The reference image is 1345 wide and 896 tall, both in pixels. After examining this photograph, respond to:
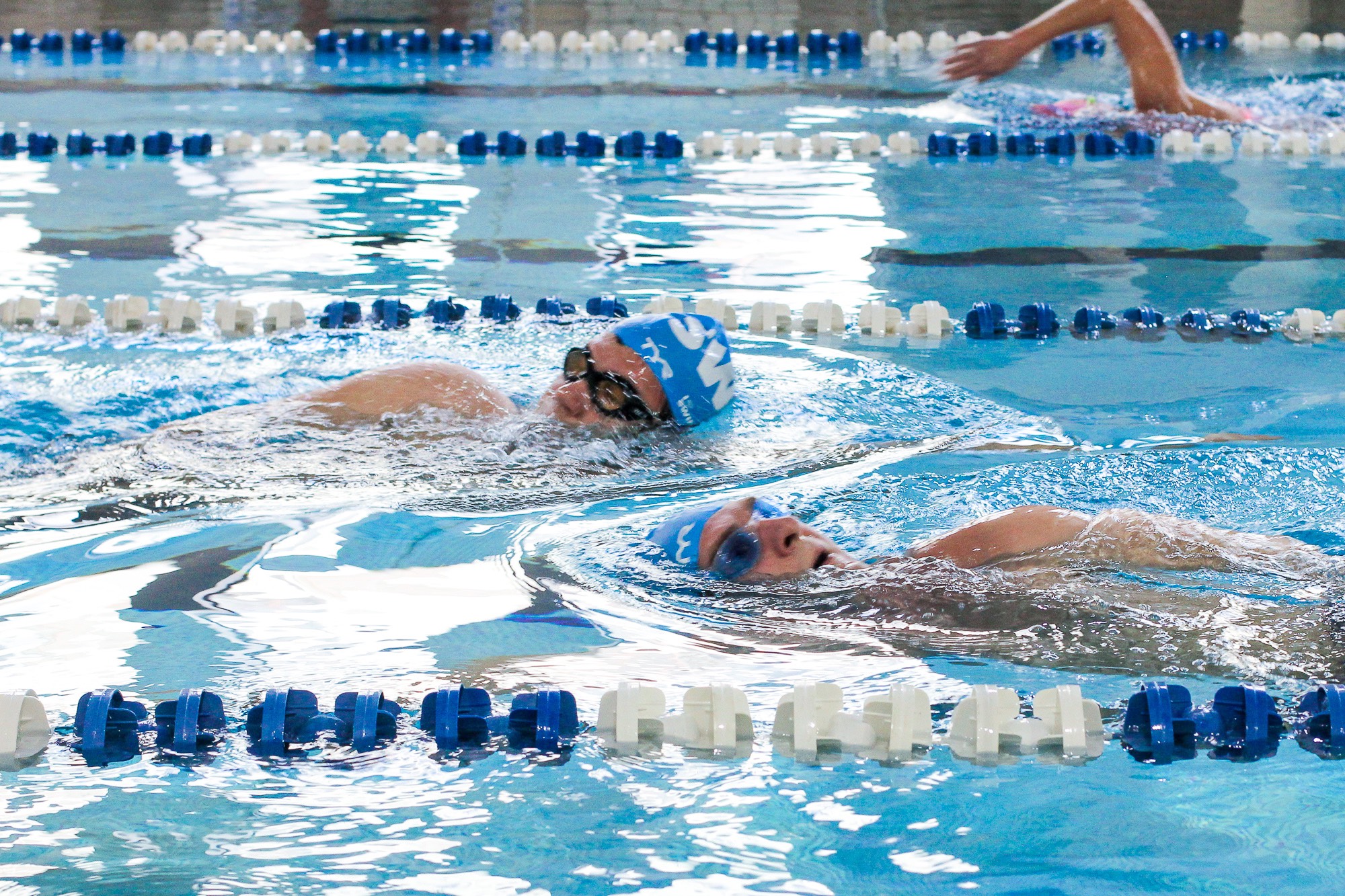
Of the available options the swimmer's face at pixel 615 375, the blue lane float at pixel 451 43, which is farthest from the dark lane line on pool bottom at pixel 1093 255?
the blue lane float at pixel 451 43

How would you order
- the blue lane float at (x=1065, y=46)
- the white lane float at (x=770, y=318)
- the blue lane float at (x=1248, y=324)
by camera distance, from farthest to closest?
1. the blue lane float at (x=1065, y=46)
2. the white lane float at (x=770, y=318)
3. the blue lane float at (x=1248, y=324)

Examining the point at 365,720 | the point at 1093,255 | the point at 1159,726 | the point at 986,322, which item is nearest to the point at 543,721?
the point at 365,720

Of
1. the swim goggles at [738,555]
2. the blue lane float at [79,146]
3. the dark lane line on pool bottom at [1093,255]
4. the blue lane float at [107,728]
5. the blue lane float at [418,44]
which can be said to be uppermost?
the blue lane float at [418,44]

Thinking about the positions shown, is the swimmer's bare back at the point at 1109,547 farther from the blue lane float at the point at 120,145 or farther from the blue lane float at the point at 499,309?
the blue lane float at the point at 120,145

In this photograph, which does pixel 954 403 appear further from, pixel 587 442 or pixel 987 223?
pixel 987 223

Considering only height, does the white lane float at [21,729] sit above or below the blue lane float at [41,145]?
below

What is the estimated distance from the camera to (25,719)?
240cm

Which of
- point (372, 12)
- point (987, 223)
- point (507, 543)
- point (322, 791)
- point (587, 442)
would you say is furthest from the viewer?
point (372, 12)

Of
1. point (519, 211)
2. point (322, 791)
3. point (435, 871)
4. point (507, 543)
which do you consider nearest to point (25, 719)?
point (322, 791)

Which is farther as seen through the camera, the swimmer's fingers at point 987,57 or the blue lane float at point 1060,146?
the blue lane float at point 1060,146

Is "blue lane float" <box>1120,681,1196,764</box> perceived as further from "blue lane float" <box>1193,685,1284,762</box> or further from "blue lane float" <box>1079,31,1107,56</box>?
"blue lane float" <box>1079,31,1107,56</box>

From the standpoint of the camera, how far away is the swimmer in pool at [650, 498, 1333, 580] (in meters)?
2.90

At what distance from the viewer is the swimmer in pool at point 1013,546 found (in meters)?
2.90

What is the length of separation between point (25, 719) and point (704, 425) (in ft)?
6.62
